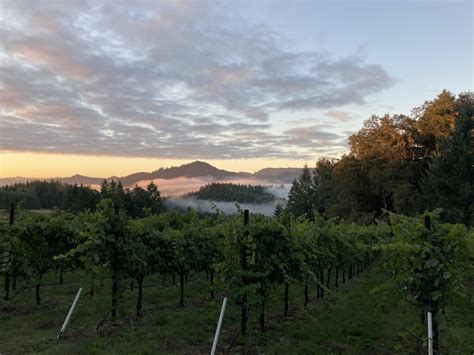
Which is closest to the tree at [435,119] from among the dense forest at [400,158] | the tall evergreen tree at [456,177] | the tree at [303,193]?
the dense forest at [400,158]

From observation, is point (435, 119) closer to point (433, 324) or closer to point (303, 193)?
point (433, 324)

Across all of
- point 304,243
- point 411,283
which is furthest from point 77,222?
point 411,283

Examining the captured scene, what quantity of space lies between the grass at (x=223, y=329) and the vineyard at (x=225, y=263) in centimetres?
9

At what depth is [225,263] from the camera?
774cm

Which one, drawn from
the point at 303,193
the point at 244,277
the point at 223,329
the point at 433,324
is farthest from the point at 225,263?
the point at 303,193

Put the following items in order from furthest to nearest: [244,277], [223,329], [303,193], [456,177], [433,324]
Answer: [303,193]
[456,177]
[223,329]
[244,277]
[433,324]

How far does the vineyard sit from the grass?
9 centimetres

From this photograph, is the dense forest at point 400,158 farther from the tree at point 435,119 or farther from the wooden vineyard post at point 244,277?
the wooden vineyard post at point 244,277

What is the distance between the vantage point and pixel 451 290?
20.0 ft

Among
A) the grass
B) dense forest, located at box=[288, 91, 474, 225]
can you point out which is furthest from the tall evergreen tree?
the grass

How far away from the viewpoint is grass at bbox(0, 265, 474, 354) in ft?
23.0

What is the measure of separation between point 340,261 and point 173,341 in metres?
9.31

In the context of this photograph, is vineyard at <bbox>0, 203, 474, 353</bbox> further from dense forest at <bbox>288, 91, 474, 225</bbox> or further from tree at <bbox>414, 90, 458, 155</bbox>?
tree at <bbox>414, 90, 458, 155</bbox>

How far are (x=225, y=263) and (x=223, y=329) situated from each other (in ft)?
5.79
